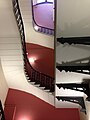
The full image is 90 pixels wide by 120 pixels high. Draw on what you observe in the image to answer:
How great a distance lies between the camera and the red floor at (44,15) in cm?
1041

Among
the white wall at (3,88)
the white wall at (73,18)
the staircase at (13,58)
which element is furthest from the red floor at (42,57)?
the white wall at (73,18)

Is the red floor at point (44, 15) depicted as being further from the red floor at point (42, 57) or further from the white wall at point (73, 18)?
the white wall at point (73, 18)

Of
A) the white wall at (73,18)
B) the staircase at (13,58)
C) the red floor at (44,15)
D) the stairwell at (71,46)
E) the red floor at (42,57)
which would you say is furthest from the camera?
the red floor at (44,15)

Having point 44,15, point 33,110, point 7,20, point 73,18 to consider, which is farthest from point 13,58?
point 44,15

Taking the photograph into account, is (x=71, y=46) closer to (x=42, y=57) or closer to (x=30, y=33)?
(x=42, y=57)

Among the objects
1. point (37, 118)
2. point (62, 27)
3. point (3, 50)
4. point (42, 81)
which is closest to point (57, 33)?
point (62, 27)

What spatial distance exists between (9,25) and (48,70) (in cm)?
349

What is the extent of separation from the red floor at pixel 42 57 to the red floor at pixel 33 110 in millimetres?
1155

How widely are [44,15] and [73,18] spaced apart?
21.8 feet

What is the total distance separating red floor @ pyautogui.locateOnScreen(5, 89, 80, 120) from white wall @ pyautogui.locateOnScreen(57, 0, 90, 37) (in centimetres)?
478

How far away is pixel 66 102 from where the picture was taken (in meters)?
8.16

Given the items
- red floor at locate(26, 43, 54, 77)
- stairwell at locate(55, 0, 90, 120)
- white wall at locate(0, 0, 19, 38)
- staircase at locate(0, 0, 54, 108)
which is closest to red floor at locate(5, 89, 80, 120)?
staircase at locate(0, 0, 54, 108)

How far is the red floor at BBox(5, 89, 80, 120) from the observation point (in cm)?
852

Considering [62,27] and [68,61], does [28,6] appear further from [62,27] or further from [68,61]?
[62,27]
